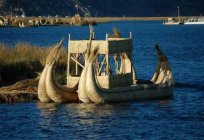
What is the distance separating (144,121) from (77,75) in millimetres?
9979

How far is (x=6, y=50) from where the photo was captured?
55.5m

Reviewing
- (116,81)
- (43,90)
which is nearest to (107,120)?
(43,90)

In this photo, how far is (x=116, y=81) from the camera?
46.2 m

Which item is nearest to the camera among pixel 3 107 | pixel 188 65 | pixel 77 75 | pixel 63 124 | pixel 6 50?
pixel 63 124

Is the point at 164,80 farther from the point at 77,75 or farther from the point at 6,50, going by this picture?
the point at 6,50

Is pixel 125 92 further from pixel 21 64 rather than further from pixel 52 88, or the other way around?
pixel 21 64

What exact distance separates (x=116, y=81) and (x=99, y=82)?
1014 millimetres

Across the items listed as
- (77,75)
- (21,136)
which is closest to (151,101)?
(77,75)

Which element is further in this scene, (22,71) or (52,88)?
(22,71)

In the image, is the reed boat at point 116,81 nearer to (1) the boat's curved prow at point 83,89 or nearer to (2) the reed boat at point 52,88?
(1) the boat's curved prow at point 83,89

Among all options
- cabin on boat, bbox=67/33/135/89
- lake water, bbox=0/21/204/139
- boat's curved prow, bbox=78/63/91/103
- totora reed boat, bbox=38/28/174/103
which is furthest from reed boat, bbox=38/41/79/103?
cabin on boat, bbox=67/33/135/89

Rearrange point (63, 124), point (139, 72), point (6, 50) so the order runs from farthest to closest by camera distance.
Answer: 1. point (139, 72)
2. point (6, 50)
3. point (63, 124)

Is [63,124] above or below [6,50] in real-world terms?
below

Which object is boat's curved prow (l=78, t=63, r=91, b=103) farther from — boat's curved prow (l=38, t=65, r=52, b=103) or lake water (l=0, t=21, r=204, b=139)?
boat's curved prow (l=38, t=65, r=52, b=103)
